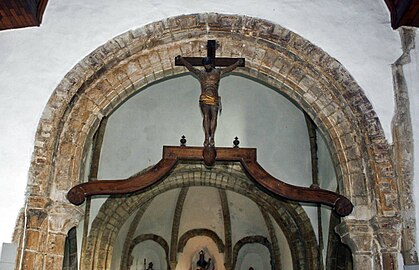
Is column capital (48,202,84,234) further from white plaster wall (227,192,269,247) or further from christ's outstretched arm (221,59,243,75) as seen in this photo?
white plaster wall (227,192,269,247)

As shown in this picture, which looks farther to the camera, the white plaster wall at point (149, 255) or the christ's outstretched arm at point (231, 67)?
the white plaster wall at point (149, 255)

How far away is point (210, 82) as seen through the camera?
16.4 feet

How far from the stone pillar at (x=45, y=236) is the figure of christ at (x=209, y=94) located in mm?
1327

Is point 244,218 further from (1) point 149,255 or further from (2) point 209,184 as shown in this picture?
(2) point 209,184

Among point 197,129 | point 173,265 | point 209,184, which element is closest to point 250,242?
point 173,265

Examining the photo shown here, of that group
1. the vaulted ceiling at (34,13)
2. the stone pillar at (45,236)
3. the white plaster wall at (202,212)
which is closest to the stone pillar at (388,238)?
the vaulted ceiling at (34,13)

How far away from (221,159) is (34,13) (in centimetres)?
214

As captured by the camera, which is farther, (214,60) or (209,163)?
(214,60)

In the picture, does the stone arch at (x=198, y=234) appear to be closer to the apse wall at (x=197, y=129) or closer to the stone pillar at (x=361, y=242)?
Result: the apse wall at (x=197, y=129)

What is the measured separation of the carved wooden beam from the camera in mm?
4836

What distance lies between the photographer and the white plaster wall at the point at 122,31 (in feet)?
16.7

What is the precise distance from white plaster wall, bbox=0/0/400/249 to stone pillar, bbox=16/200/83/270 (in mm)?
549

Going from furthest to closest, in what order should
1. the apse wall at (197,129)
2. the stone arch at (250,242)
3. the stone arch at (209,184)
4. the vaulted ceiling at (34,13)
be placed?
the stone arch at (250,242) → the stone arch at (209,184) → the apse wall at (197,129) → the vaulted ceiling at (34,13)

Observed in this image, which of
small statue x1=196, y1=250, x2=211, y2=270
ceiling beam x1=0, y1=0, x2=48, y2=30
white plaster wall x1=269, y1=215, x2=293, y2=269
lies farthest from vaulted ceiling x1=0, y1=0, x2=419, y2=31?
small statue x1=196, y1=250, x2=211, y2=270
